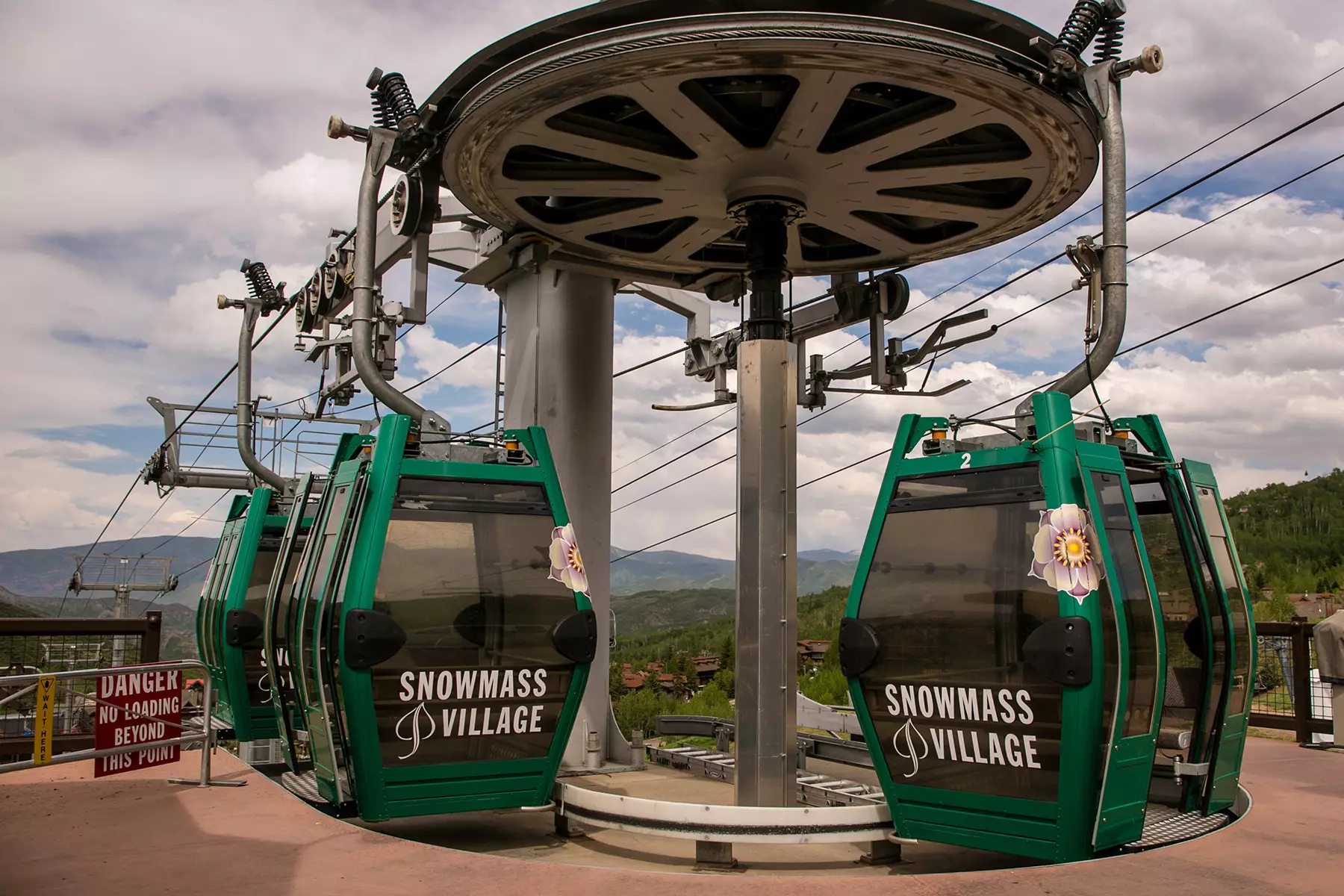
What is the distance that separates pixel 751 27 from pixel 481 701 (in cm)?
420

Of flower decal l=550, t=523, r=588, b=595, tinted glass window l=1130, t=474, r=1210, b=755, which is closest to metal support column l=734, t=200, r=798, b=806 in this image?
flower decal l=550, t=523, r=588, b=595

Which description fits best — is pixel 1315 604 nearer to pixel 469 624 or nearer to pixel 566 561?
pixel 566 561

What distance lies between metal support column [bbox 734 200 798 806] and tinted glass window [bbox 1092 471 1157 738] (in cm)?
204

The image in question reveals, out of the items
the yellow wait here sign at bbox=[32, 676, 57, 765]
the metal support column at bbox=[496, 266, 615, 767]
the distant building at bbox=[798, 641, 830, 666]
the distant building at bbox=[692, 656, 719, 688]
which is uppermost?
the metal support column at bbox=[496, 266, 615, 767]

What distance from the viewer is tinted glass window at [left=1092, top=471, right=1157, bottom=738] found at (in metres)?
6.07

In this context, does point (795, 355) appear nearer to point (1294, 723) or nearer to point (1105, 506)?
point (1105, 506)

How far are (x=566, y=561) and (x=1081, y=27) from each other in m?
4.46

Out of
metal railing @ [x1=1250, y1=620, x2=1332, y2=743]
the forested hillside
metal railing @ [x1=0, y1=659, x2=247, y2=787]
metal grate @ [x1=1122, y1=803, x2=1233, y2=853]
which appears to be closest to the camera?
metal grate @ [x1=1122, y1=803, x2=1233, y2=853]

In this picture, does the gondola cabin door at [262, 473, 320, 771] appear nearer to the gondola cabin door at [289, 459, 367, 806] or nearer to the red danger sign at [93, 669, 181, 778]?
the gondola cabin door at [289, 459, 367, 806]

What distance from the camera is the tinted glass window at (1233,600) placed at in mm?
7223

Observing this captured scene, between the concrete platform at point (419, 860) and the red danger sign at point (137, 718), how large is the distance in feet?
1.10

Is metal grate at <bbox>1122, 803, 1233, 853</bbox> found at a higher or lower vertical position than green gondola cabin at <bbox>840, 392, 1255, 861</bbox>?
lower

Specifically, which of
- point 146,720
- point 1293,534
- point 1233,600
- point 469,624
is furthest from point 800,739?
point 1293,534

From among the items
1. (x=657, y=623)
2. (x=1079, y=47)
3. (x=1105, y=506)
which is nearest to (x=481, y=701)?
(x=1105, y=506)
